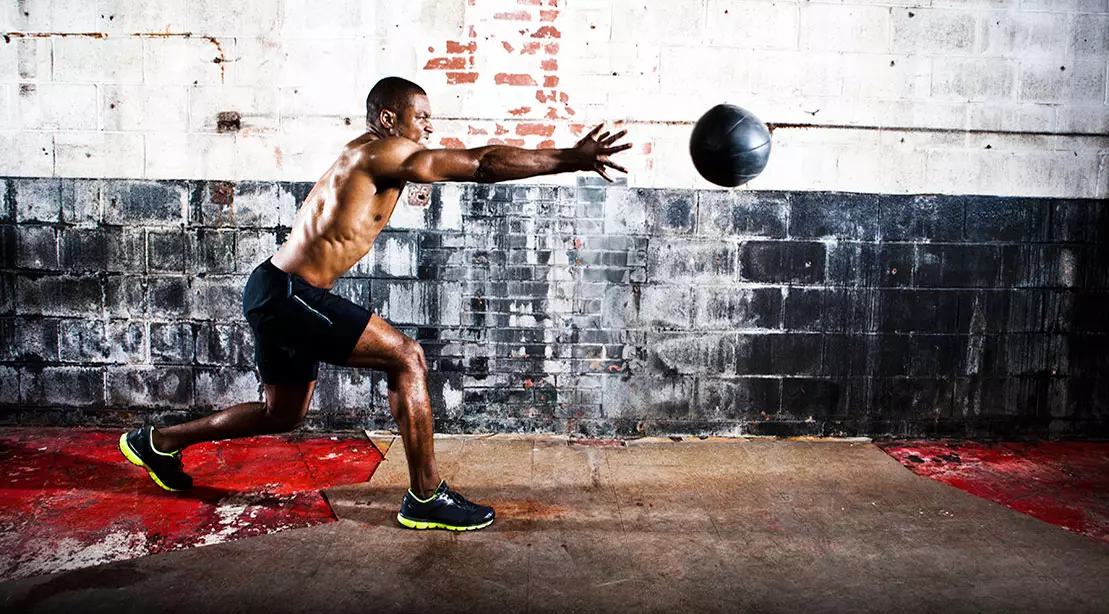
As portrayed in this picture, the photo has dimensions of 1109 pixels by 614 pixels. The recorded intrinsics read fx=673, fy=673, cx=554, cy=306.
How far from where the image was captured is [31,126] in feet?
12.9

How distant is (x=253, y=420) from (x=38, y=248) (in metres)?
2.15

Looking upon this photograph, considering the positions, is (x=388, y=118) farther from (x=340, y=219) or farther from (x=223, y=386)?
(x=223, y=386)

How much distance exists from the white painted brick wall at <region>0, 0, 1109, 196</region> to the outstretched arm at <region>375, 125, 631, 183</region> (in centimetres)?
139

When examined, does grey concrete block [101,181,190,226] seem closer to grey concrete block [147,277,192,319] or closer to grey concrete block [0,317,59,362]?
grey concrete block [147,277,192,319]

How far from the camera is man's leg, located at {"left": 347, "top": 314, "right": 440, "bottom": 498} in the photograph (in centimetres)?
275

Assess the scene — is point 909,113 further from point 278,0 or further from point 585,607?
point 278,0

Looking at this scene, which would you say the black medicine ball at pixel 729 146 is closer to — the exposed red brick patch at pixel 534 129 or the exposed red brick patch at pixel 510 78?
the exposed red brick patch at pixel 534 129

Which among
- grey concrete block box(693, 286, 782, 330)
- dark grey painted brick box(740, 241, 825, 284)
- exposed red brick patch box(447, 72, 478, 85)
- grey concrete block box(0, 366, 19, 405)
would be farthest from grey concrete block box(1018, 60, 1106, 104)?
grey concrete block box(0, 366, 19, 405)

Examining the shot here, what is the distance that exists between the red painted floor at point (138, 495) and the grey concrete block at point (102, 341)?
0.44 metres

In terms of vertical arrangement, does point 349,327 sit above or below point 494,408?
above

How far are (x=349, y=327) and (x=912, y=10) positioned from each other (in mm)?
3616

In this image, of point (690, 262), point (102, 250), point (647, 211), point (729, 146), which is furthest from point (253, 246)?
point (729, 146)

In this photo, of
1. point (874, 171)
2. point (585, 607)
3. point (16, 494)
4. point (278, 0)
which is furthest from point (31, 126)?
point (874, 171)

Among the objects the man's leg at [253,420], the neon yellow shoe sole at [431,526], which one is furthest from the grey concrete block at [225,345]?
the neon yellow shoe sole at [431,526]
